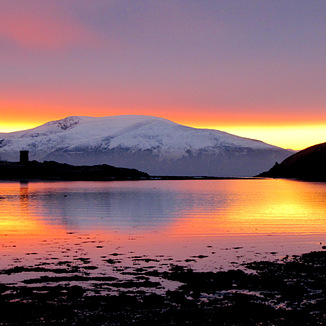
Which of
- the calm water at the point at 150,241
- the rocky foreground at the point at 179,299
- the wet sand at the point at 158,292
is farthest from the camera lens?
the calm water at the point at 150,241

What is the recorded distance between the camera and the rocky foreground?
1695cm

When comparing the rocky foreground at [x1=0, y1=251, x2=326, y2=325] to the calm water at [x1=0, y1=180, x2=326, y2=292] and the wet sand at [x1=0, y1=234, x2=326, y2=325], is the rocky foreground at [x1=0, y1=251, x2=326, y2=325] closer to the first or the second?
the wet sand at [x1=0, y1=234, x2=326, y2=325]

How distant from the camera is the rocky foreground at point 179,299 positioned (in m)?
17.0

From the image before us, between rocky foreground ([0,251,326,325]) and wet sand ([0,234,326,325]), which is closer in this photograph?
rocky foreground ([0,251,326,325])

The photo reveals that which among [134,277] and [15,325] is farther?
[134,277]

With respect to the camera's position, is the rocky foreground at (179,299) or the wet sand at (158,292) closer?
the rocky foreground at (179,299)

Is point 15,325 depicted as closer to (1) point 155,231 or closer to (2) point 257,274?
(2) point 257,274

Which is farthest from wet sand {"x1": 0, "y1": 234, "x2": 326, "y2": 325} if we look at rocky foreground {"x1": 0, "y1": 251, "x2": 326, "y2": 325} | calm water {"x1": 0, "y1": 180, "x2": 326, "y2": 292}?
calm water {"x1": 0, "y1": 180, "x2": 326, "y2": 292}

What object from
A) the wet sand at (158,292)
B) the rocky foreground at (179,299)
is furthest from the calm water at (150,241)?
the rocky foreground at (179,299)

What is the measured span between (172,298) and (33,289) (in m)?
5.57

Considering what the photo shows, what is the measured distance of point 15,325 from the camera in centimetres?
1638

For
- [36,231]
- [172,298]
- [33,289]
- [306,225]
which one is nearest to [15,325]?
[33,289]

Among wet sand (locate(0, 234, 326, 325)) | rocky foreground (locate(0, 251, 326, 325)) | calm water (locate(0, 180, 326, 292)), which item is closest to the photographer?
rocky foreground (locate(0, 251, 326, 325))

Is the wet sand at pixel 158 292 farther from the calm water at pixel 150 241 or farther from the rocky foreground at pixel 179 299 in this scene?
the calm water at pixel 150 241
